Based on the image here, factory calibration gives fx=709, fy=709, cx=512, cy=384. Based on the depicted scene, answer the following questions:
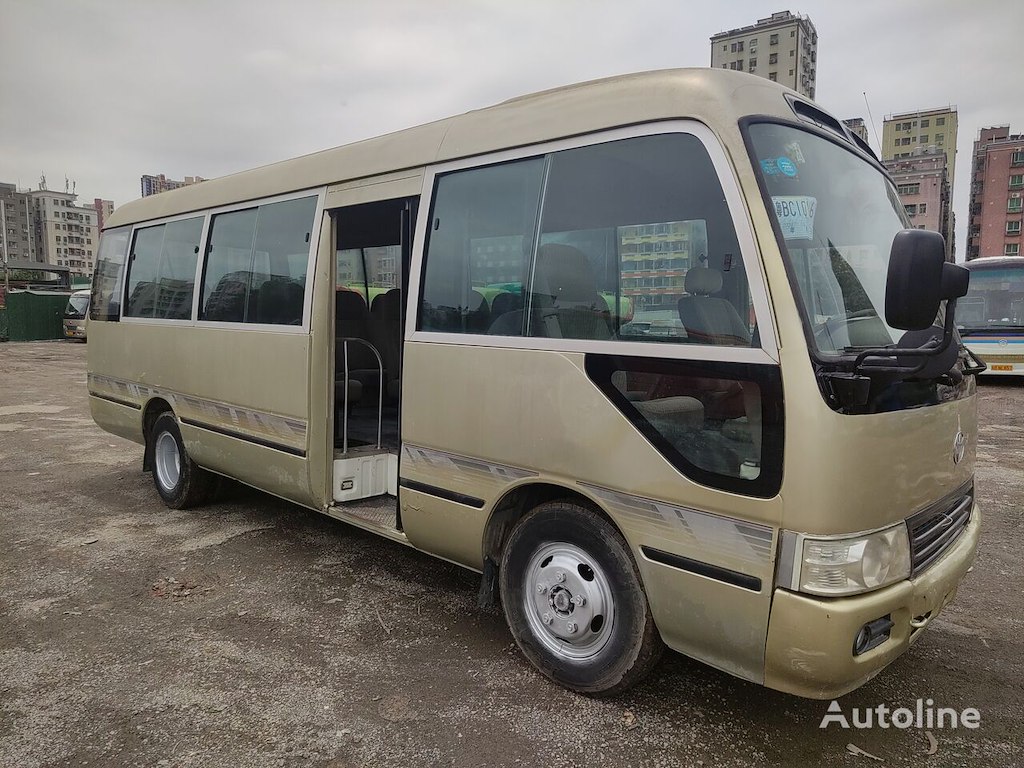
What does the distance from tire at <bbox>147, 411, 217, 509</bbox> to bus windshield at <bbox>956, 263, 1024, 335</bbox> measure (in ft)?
56.0

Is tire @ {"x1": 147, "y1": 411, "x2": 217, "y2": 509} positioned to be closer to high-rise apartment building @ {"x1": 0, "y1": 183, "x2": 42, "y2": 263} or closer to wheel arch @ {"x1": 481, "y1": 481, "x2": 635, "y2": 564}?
wheel arch @ {"x1": 481, "y1": 481, "x2": 635, "y2": 564}

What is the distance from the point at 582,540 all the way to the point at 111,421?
6.02 meters

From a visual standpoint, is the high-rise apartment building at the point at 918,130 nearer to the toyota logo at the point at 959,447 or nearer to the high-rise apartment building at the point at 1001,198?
the high-rise apartment building at the point at 1001,198

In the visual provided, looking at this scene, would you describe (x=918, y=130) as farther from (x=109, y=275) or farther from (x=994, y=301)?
(x=109, y=275)

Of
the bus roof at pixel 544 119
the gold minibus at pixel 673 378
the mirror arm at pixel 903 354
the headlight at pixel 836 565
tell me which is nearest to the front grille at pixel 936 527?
the gold minibus at pixel 673 378

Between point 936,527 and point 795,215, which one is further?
point 936,527

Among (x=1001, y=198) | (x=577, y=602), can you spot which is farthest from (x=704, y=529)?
(x=1001, y=198)

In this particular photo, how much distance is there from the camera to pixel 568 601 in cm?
331

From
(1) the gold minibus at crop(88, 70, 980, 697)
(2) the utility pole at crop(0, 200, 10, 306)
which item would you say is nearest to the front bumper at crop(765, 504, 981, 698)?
(1) the gold minibus at crop(88, 70, 980, 697)

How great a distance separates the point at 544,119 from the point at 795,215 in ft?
4.33

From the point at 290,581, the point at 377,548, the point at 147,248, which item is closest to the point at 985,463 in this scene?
the point at 377,548

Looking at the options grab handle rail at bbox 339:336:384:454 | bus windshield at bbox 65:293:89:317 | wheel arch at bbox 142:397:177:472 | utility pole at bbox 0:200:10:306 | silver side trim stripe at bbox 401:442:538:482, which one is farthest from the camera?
utility pole at bbox 0:200:10:306

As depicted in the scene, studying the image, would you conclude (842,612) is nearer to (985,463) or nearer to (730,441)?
(730,441)

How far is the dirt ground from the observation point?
9.68ft
